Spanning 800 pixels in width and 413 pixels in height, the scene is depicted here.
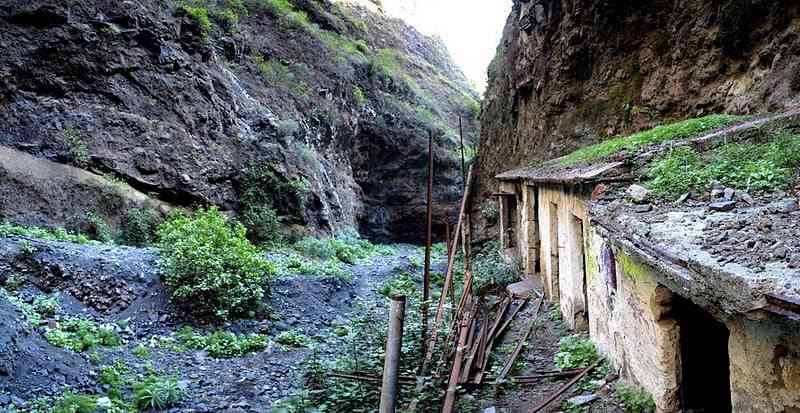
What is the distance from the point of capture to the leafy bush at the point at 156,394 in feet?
20.9

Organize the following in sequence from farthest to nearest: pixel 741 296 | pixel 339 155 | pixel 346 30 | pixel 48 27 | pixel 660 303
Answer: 1. pixel 346 30
2. pixel 339 155
3. pixel 48 27
4. pixel 660 303
5. pixel 741 296

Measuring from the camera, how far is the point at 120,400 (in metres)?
6.24

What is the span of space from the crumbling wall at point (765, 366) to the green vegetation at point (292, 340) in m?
7.47

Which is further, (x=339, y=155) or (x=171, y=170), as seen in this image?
(x=339, y=155)

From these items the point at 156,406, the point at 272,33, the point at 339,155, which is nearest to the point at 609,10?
the point at 156,406

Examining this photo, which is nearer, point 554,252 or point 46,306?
point 46,306

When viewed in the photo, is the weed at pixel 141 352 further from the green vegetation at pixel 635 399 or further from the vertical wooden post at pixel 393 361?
the green vegetation at pixel 635 399

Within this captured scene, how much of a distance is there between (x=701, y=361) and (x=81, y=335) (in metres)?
8.37

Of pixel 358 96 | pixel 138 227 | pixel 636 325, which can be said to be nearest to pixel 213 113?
pixel 138 227

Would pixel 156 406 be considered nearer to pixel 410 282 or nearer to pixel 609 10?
pixel 410 282

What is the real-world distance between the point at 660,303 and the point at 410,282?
10885mm

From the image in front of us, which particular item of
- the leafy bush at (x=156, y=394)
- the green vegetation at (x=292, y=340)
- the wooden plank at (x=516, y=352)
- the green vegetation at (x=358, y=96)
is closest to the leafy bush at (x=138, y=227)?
the green vegetation at (x=292, y=340)

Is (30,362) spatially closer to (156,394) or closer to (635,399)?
(156,394)

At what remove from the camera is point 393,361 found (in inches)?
98.0
